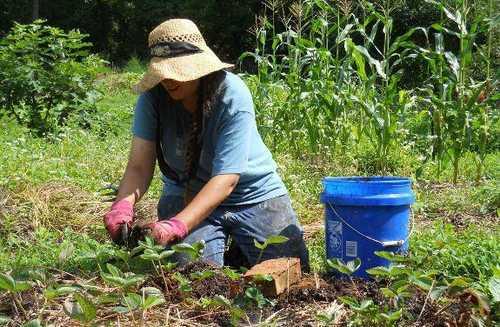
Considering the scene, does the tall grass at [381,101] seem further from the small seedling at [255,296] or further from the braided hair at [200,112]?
the small seedling at [255,296]

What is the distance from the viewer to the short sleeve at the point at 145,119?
3.44 m

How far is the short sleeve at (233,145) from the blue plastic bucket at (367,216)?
0.41 m

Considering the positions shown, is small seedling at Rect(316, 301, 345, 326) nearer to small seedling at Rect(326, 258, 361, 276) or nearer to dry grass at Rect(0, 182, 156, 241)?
small seedling at Rect(326, 258, 361, 276)

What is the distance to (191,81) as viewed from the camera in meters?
3.17

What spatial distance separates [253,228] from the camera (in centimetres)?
357

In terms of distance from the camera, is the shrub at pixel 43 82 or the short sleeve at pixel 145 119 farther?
the shrub at pixel 43 82

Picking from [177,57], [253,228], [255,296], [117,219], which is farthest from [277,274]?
[177,57]

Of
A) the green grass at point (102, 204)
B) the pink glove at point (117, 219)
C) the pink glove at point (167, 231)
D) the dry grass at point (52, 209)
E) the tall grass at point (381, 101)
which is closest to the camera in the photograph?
the pink glove at point (167, 231)

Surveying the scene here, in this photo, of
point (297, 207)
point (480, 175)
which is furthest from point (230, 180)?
point (480, 175)

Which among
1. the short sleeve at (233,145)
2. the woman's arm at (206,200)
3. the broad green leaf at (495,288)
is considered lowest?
the broad green leaf at (495,288)

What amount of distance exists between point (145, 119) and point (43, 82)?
486 centimetres

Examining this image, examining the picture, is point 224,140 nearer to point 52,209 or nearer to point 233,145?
point 233,145

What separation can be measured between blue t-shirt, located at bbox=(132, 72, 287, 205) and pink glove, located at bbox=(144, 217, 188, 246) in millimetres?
342

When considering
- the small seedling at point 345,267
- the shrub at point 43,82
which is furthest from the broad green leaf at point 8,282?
the shrub at point 43,82
